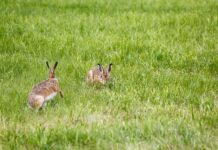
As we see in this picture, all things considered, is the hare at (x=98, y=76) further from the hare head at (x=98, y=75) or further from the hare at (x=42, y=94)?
the hare at (x=42, y=94)

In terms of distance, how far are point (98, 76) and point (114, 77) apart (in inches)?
31.3

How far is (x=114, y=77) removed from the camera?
8.50m

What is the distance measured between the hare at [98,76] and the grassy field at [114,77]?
6.1 inches

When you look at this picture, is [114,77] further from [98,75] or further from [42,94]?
[42,94]

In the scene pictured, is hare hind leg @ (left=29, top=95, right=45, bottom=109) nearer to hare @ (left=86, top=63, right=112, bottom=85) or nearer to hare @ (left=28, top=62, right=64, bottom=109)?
Result: hare @ (left=28, top=62, right=64, bottom=109)

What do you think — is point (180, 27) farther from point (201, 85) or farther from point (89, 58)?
point (201, 85)

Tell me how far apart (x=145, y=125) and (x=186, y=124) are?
1.75 feet

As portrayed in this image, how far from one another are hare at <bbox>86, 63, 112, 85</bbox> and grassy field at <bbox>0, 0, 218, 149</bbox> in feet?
0.51

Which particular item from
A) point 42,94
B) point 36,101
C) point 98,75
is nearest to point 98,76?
point 98,75

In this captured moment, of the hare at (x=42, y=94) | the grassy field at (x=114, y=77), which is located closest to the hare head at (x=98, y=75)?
the grassy field at (x=114, y=77)

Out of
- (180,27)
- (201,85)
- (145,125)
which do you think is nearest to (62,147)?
(145,125)

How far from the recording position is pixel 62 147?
566 cm

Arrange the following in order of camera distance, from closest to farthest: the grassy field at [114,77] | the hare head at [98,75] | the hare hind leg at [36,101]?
the grassy field at [114,77]
the hare hind leg at [36,101]
the hare head at [98,75]

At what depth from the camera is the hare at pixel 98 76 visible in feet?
25.5
